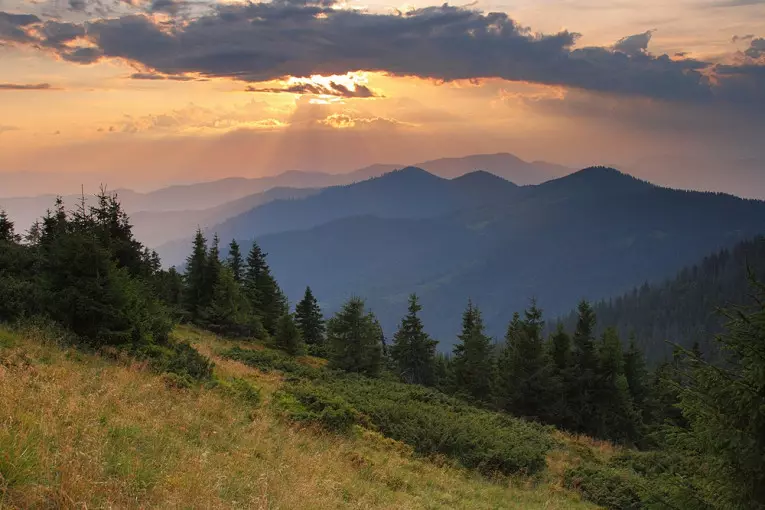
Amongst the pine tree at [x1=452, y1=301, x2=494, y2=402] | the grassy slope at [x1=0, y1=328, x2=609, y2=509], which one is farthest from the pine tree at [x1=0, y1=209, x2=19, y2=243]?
the pine tree at [x1=452, y1=301, x2=494, y2=402]

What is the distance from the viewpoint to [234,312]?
124 feet

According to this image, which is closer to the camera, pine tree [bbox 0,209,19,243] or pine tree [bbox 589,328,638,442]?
pine tree [bbox 0,209,19,243]

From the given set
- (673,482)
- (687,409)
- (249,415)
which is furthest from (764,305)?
(249,415)

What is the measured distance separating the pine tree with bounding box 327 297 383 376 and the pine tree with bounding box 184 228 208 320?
37.4 ft

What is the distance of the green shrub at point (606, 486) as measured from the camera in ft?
49.2

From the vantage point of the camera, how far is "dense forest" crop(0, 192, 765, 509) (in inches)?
338

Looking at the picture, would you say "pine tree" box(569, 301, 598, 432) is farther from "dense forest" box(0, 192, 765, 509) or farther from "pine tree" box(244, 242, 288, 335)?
"pine tree" box(244, 242, 288, 335)

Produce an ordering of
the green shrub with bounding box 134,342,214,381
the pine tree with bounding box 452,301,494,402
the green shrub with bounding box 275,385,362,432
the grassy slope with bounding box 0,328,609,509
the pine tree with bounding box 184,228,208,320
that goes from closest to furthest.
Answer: the grassy slope with bounding box 0,328,609,509
the green shrub with bounding box 134,342,214,381
the green shrub with bounding box 275,385,362,432
the pine tree with bounding box 184,228,208,320
the pine tree with bounding box 452,301,494,402

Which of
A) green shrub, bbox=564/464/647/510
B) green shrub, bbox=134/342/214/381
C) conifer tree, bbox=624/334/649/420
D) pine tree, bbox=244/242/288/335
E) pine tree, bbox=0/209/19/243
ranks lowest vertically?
conifer tree, bbox=624/334/649/420

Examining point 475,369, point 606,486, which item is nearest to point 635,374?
point 475,369

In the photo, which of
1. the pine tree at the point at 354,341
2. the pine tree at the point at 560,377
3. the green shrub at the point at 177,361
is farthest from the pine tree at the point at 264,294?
the green shrub at the point at 177,361

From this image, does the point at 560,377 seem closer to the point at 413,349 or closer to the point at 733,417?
the point at 413,349

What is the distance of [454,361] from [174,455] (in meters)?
45.0

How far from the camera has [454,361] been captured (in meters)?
50.6
